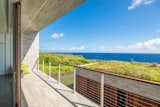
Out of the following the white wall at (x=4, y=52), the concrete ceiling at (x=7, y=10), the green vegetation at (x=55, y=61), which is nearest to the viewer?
the concrete ceiling at (x=7, y=10)

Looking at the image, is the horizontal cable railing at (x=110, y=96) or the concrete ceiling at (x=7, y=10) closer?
the concrete ceiling at (x=7, y=10)

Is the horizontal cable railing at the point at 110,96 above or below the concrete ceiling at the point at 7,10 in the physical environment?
below

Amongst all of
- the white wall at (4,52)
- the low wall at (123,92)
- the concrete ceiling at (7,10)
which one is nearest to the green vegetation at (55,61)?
the low wall at (123,92)

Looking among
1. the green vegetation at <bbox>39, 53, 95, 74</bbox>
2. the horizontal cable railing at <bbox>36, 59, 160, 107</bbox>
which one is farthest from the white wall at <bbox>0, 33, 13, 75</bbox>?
the horizontal cable railing at <bbox>36, 59, 160, 107</bbox>

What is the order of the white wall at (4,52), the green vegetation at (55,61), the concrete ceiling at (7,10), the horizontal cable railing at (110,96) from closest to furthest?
1. the concrete ceiling at (7,10)
2. the horizontal cable railing at (110,96)
3. the white wall at (4,52)
4. the green vegetation at (55,61)

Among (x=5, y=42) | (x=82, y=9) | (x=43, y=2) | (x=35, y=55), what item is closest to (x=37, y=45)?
(x=35, y=55)

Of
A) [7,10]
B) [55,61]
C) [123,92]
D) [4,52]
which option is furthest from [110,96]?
[4,52]

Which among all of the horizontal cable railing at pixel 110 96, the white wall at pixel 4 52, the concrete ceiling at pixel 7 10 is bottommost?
the horizontal cable railing at pixel 110 96

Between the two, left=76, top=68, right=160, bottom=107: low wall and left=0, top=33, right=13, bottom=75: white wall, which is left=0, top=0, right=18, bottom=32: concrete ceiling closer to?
left=0, top=33, right=13, bottom=75: white wall

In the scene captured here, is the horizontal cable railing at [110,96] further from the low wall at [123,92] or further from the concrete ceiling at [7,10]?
the concrete ceiling at [7,10]

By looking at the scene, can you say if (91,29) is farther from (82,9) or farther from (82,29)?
(82,9)

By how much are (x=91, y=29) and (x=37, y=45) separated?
19263 millimetres

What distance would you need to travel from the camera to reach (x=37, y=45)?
23.7ft

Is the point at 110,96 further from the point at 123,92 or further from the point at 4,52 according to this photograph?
the point at 4,52
